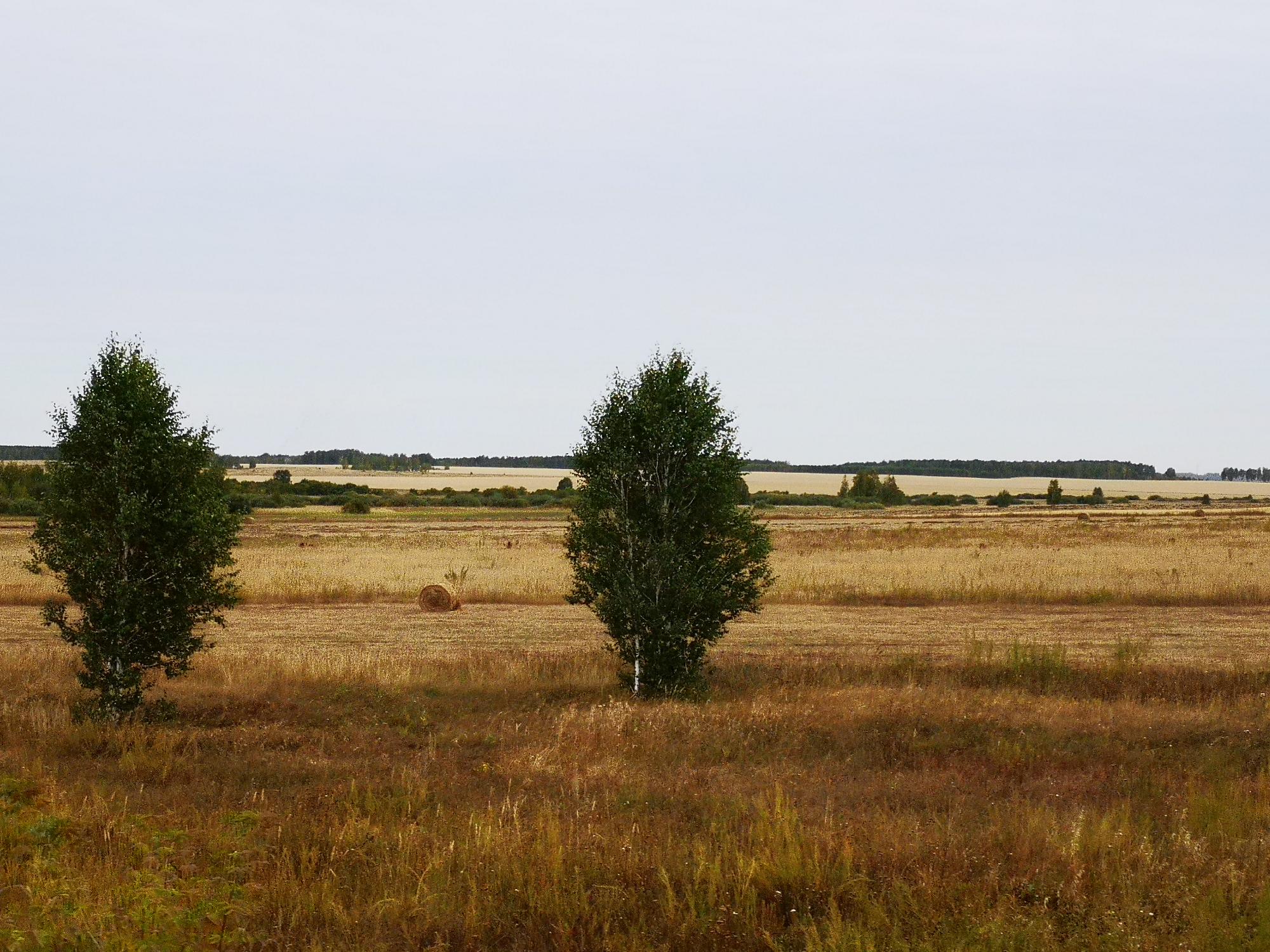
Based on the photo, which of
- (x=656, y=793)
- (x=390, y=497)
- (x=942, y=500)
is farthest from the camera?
(x=942, y=500)

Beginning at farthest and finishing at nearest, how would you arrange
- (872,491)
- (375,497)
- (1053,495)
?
(872,491)
(1053,495)
(375,497)

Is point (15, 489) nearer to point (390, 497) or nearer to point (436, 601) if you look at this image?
point (390, 497)

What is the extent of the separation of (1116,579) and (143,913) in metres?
36.9

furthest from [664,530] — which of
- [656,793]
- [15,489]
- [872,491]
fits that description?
[872,491]

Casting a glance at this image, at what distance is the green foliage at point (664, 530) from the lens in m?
19.3

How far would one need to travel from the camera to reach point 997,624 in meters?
28.4

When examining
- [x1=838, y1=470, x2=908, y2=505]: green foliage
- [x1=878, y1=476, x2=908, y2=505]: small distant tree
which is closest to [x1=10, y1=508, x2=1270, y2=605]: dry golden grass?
[x1=878, y1=476, x2=908, y2=505]: small distant tree

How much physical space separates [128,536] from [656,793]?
33.5ft

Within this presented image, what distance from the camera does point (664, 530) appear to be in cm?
1977

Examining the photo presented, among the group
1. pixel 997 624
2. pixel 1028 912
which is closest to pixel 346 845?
pixel 1028 912

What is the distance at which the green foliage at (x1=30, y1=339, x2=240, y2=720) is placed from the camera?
16297mm

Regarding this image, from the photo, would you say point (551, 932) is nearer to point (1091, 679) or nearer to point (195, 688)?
point (195, 688)

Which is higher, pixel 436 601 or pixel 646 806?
pixel 646 806

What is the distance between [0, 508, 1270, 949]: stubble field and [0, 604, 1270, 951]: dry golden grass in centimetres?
5
